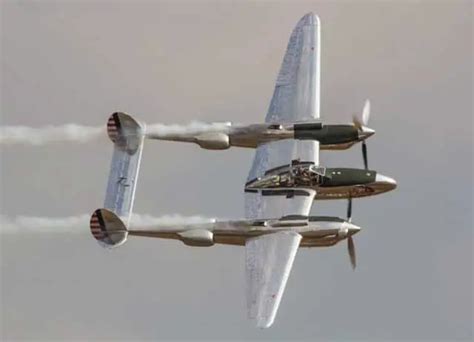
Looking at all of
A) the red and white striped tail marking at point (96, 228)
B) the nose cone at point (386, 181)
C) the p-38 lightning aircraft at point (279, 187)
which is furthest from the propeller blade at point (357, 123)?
the red and white striped tail marking at point (96, 228)

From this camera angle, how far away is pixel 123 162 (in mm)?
62406

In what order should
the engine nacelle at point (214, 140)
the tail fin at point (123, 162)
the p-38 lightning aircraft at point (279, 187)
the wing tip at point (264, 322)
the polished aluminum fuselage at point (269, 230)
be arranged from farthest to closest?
1. the engine nacelle at point (214, 140)
2. the tail fin at point (123, 162)
3. the polished aluminum fuselage at point (269, 230)
4. the p-38 lightning aircraft at point (279, 187)
5. the wing tip at point (264, 322)

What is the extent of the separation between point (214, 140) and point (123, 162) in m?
4.41

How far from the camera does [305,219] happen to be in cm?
5803

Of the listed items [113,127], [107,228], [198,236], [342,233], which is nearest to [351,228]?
[342,233]

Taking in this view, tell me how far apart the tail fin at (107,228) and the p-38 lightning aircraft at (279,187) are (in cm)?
4

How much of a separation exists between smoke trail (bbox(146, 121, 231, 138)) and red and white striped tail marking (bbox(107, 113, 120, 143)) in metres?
1.45

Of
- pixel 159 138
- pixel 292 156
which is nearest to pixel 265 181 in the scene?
pixel 292 156

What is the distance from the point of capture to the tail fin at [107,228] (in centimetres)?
5903

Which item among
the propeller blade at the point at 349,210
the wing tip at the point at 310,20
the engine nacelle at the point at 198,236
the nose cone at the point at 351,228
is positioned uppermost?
the wing tip at the point at 310,20

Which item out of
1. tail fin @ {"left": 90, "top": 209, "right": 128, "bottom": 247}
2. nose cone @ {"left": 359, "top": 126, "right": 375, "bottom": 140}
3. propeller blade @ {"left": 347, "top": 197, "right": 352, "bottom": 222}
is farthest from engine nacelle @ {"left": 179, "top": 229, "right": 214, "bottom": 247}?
nose cone @ {"left": 359, "top": 126, "right": 375, "bottom": 140}

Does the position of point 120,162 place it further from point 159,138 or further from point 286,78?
point 286,78

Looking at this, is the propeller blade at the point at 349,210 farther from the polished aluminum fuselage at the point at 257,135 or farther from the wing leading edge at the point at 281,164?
the polished aluminum fuselage at the point at 257,135

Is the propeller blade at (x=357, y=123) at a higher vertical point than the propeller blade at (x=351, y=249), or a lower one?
higher
